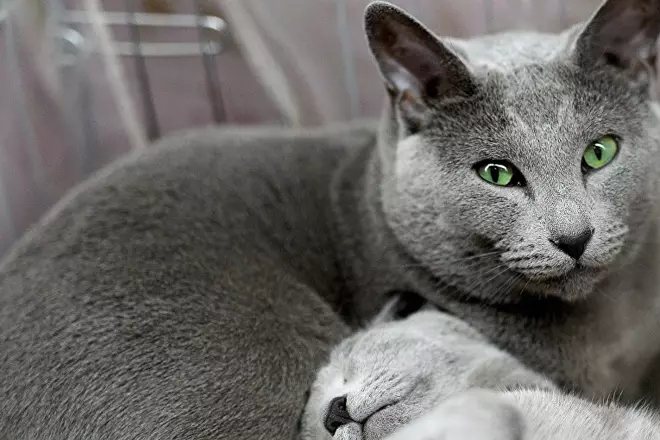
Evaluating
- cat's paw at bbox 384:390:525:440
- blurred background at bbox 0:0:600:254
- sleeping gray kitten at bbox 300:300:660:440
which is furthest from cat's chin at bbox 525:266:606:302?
blurred background at bbox 0:0:600:254

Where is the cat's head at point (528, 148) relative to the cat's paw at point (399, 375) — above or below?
above

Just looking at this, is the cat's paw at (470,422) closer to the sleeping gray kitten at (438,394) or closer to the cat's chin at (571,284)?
the sleeping gray kitten at (438,394)

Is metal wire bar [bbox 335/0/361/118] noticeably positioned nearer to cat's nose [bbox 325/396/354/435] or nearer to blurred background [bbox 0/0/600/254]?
blurred background [bbox 0/0/600/254]

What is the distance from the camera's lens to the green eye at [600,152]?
108 cm

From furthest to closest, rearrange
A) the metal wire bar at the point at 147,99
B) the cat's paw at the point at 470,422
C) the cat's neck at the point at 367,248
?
the metal wire bar at the point at 147,99 < the cat's neck at the point at 367,248 < the cat's paw at the point at 470,422

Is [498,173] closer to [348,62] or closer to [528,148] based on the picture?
[528,148]

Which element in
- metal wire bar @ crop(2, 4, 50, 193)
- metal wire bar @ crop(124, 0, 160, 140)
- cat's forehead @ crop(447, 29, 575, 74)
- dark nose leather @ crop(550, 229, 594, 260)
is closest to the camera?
dark nose leather @ crop(550, 229, 594, 260)

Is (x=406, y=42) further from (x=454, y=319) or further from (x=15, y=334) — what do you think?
(x=15, y=334)

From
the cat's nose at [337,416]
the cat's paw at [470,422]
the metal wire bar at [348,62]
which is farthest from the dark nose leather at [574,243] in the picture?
the metal wire bar at [348,62]

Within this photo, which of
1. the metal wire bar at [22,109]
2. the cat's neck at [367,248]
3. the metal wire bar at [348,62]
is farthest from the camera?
the metal wire bar at [348,62]

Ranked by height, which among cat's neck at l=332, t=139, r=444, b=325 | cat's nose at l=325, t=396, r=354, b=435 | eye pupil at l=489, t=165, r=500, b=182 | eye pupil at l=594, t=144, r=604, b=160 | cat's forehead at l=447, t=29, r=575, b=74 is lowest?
cat's nose at l=325, t=396, r=354, b=435

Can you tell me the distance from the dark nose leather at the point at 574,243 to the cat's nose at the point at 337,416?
0.36m

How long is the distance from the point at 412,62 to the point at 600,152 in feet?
0.97

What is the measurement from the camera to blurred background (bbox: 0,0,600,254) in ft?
5.59
